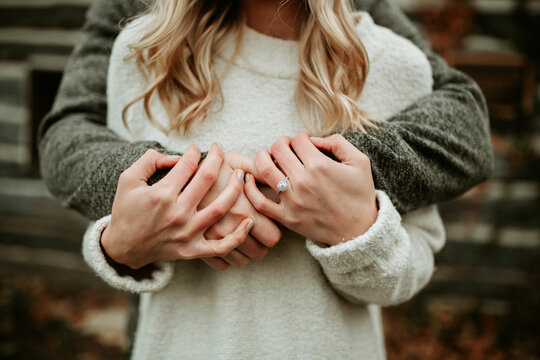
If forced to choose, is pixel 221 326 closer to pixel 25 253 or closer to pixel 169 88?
pixel 169 88

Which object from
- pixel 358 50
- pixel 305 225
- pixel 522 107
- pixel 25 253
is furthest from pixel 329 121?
pixel 25 253

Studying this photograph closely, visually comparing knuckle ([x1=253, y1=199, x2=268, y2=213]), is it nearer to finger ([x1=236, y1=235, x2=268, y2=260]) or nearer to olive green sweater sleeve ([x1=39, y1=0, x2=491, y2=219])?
finger ([x1=236, y1=235, x2=268, y2=260])

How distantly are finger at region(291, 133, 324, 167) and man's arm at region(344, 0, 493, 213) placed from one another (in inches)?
4.9

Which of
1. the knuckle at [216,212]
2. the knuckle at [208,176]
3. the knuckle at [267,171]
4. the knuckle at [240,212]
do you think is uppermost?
the knuckle at [267,171]

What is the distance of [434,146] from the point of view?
3.33ft

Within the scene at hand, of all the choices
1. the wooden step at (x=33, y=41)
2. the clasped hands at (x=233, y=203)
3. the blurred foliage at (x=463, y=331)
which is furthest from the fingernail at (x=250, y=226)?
the wooden step at (x=33, y=41)

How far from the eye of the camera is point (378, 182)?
0.95m

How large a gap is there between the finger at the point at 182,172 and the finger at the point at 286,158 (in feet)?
0.61

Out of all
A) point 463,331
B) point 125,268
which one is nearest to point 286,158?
point 125,268

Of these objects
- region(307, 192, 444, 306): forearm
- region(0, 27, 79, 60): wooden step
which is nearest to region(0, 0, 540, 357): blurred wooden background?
region(0, 27, 79, 60): wooden step

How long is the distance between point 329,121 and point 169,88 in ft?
1.45

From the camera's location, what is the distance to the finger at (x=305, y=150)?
2.88 ft

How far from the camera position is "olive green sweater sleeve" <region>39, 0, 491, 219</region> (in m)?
0.97

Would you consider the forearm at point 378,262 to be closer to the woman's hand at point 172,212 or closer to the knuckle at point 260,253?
the knuckle at point 260,253
